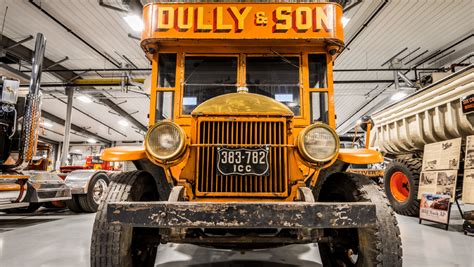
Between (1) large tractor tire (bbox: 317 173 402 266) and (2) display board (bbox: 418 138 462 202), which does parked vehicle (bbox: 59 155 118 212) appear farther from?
(2) display board (bbox: 418 138 462 202)

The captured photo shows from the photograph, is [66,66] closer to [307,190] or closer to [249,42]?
[249,42]

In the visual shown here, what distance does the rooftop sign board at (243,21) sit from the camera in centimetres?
291

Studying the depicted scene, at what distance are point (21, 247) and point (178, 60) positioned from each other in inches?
112

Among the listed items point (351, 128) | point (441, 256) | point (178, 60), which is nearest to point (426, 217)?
point (441, 256)

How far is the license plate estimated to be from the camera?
6.68 ft

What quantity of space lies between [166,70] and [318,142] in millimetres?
1752

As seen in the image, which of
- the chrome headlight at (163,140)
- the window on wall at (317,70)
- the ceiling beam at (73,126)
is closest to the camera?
the chrome headlight at (163,140)

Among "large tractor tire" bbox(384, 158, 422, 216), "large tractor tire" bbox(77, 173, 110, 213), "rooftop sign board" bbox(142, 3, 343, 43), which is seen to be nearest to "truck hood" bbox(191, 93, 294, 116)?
"rooftop sign board" bbox(142, 3, 343, 43)

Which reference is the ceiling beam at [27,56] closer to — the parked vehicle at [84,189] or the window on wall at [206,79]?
the parked vehicle at [84,189]

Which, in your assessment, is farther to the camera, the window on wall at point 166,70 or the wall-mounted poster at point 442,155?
the wall-mounted poster at point 442,155

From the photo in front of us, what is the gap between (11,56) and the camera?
31.4 feet

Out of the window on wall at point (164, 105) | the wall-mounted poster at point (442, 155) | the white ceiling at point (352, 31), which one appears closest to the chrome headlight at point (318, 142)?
the window on wall at point (164, 105)

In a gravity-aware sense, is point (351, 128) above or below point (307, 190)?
above

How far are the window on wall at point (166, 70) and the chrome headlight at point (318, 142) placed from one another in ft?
5.05
